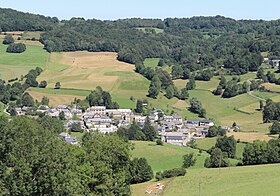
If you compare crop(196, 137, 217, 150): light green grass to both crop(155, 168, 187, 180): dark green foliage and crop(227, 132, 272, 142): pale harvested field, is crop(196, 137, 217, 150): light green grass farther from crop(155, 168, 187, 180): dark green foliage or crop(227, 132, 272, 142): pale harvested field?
crop(155, 168, 187, 180): dark green foliage

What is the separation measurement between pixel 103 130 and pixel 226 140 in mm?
30446

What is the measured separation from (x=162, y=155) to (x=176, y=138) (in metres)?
16.8

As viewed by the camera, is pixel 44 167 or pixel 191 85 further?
pixel 191 85

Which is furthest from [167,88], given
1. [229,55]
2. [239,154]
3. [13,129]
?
[13,129]

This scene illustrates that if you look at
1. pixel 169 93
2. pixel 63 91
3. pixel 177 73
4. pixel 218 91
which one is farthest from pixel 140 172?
pixel 177 73

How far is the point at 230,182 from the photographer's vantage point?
47406 mm

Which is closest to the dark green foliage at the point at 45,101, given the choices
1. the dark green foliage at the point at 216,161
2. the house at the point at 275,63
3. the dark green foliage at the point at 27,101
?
the dark green foliage at the point at 27,101

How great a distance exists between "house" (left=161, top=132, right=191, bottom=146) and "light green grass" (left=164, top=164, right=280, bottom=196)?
30.4 m

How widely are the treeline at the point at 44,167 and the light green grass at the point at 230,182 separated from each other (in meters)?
9.80

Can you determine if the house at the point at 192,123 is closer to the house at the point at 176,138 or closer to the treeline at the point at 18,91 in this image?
the house at the point at 176,138

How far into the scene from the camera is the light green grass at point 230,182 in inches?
1706

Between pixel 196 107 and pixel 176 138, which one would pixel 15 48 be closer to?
pixel 196 107

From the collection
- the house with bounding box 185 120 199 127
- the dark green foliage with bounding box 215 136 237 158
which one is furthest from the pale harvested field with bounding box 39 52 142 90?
the dark green foliage with bounding box 215 136 237 158

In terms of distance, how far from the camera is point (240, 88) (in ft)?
426
